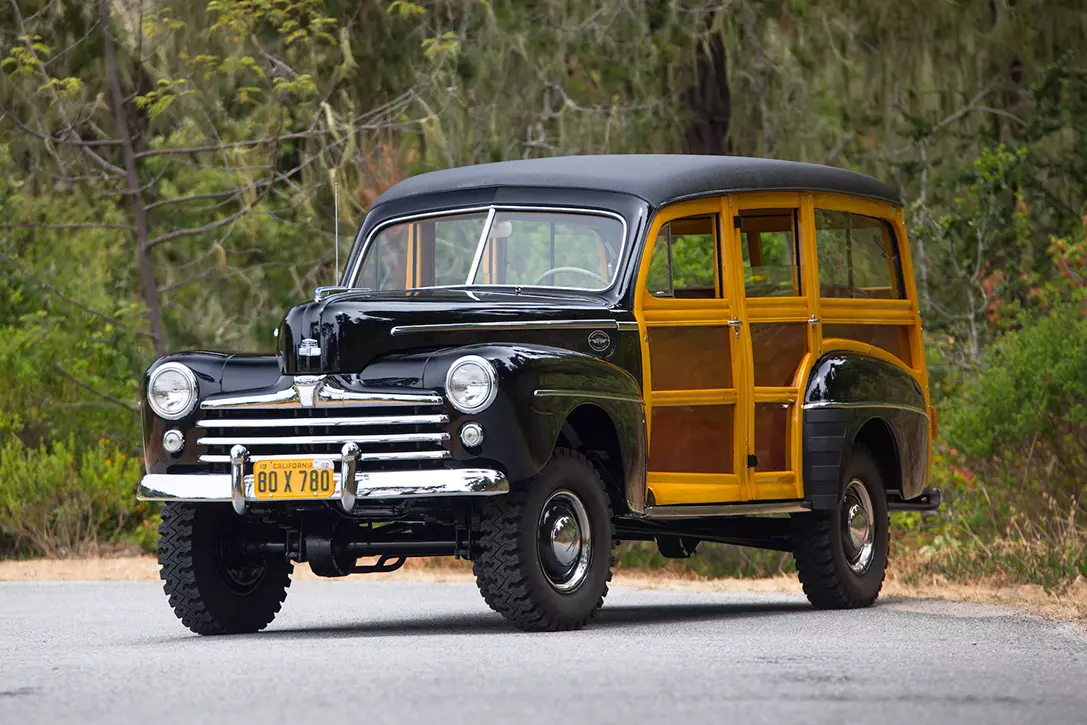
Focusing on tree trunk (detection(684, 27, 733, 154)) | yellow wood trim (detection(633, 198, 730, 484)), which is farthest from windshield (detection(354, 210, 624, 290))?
tree trunk (detection(684, 27, 733, 154))

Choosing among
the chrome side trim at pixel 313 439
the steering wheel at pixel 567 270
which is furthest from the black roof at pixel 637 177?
the chrome side trim at pixel 313 439

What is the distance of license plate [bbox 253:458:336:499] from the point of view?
1026 centimetres

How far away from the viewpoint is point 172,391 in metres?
11.0

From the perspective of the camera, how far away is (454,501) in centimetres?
1047

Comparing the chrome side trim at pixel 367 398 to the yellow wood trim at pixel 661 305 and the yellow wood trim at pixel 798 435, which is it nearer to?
the yellow wood trim at pixel 661 305

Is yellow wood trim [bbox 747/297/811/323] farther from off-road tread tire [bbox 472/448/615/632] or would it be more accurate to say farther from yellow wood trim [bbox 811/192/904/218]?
off-road tread tire [bbox 472/448/615/632]

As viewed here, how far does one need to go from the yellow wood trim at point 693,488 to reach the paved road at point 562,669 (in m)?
0.67

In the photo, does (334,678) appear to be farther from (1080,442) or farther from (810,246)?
(1080,442)

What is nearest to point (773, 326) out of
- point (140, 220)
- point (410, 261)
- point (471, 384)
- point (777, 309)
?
point (777, 309)

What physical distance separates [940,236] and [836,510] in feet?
30.0

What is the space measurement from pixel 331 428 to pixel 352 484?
1.26 feet

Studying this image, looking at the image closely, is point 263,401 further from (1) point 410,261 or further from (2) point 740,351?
(2) point 740,351

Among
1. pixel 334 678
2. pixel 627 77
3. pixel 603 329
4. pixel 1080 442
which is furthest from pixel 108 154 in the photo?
pixel 334 678

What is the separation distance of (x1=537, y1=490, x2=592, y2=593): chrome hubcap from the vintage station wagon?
0.05ft
